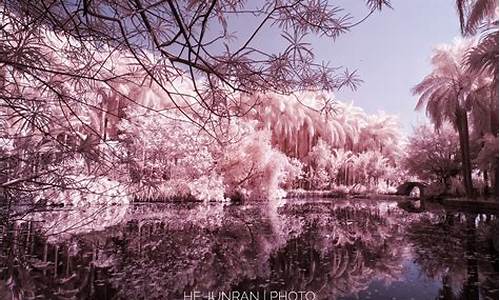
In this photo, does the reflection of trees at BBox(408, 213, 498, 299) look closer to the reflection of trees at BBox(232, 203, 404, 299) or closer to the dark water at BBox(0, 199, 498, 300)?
the dark water at BBox(0, 199, 498, 300)

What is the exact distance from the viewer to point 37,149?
5.95ft

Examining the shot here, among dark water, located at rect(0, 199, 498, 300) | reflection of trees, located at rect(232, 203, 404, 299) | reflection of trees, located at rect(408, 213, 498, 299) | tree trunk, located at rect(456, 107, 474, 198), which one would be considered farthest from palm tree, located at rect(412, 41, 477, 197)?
reflection of trees, located at rect(232, 203, 404, 299)

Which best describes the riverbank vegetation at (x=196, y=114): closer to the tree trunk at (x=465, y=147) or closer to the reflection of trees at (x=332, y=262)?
the tree trunk at (x=465, y=147)

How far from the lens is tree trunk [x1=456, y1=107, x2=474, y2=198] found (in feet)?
28.3

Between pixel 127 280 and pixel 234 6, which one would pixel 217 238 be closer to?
pixel 127 280

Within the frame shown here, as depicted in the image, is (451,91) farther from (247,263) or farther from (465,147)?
(247,263)

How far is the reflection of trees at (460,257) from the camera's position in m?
2.56

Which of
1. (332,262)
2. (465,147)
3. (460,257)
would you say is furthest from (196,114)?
(465,147)

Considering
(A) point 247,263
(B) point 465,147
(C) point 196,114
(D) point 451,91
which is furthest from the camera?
(B) point 465,147

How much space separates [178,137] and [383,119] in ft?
54.2

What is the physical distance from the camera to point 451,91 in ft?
30.4

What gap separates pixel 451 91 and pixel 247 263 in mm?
8629

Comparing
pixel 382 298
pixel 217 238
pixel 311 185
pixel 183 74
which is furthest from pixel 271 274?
pixel 311 185

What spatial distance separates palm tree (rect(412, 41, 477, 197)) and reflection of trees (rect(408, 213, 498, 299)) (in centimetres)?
401
